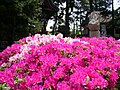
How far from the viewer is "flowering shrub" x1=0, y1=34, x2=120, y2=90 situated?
3.24m

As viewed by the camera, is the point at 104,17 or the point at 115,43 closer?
the point at 115,43

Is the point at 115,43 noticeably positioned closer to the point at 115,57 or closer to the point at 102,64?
the point at 115,57

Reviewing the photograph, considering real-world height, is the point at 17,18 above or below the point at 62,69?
above

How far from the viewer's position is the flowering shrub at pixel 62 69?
324 cm

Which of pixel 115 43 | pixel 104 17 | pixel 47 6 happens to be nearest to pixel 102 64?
pixel 115 43

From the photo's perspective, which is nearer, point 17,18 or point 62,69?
point 62,69

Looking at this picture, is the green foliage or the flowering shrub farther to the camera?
the green foliage

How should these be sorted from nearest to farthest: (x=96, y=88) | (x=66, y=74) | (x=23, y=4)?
(x=96, y=88) < (x=66, y=74) < (x=23, y=4)

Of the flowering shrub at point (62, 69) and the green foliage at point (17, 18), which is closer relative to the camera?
the flowering shrub at point (62, 69)

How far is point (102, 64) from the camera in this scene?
12.0 feet

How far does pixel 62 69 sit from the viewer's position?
3555 mm

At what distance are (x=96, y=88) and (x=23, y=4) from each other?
15591mm

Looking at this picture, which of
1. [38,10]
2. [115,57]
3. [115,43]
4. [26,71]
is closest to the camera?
[26,71]

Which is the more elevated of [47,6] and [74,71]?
[47,6]
